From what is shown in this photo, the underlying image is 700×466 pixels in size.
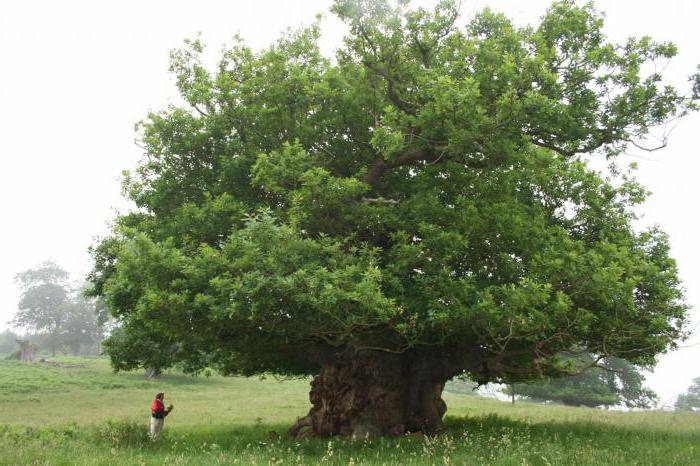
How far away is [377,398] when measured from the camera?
17.3m

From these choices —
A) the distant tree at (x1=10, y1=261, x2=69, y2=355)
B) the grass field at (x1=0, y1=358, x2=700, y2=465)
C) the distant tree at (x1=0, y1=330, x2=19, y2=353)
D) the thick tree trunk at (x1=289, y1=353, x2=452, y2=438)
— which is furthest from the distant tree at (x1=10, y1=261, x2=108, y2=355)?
the thick tree trunk at (x1=289, y1=353, x2=452, y2=438)

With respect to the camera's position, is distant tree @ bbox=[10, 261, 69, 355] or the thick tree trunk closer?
the thick tree trunk

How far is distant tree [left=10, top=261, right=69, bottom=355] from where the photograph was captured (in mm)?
119312

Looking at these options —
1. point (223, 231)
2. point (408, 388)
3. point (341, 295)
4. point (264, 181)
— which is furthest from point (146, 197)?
point (408, 388)

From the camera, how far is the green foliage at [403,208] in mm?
12641

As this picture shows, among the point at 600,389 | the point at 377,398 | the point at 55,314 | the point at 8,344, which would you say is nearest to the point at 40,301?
the point at 55,314

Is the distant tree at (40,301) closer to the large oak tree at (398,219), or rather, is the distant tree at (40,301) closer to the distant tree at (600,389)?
the distant tree at (600,389)

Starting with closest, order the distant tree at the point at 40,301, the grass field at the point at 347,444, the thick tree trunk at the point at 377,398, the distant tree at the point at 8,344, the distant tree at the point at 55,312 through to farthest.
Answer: the grass field at the point at 347,444, the thick tree trunk at the point at 377,398, the distant tree at the point at 55,312, the distant tree at the point at 40,301, the distant tree at the point at 8,344

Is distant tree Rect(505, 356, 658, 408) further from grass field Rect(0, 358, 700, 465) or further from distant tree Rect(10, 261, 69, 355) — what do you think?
distant tree Rect(10, 261, 69, 355)

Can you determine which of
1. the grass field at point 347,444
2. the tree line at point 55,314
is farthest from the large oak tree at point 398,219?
the tree line at point 55,314

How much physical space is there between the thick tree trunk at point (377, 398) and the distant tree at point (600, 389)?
39.5 m

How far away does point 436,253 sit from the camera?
14.0 metres

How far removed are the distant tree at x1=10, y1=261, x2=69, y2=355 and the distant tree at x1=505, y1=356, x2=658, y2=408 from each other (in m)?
106

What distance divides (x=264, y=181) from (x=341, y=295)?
209 inches
